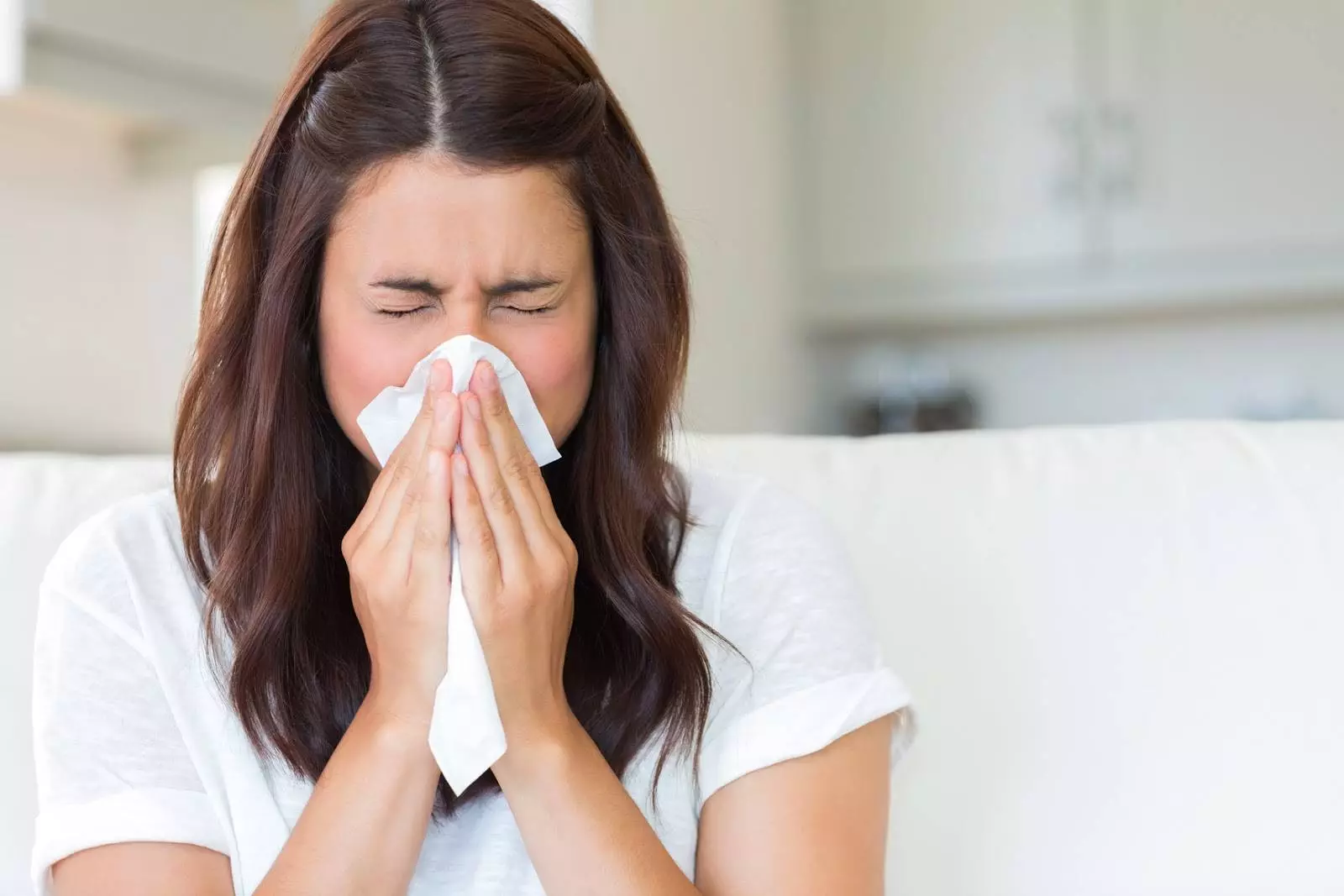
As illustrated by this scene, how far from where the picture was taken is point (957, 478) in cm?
118

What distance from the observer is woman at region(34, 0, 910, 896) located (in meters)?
0.85

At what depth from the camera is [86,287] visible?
6.54 ft

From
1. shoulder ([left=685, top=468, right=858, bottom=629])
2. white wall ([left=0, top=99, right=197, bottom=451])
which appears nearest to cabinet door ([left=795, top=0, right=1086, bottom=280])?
white wall ([left=0, top=99, right=197, bottom=451])

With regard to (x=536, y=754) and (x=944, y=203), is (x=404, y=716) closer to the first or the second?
(x=536, y=754)

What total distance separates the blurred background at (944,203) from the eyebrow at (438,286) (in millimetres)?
1321

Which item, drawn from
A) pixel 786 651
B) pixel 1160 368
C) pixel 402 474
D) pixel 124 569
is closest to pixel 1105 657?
pixel 786 651

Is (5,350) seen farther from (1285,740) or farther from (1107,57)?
(1107,57)

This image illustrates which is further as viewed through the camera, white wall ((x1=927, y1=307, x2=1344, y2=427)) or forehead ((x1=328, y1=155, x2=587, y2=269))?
white wall ((x1=927, y1=307, x2=1344, y2=427))

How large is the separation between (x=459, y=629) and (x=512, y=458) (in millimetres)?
107

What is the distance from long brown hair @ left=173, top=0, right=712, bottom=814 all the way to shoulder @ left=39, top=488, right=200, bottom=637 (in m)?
0.02

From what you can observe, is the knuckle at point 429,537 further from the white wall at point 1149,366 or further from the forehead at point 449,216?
the white wall at point 1149,366

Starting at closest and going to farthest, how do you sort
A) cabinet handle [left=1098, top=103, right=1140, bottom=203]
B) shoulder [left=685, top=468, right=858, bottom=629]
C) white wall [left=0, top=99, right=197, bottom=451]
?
shoulder [left=685, top=468, right=858, bottom=629], white wall [left=0, top=99, right=197, bottom=451], cabinet handle [left=1098, top=103, right=1140, bottom=203]

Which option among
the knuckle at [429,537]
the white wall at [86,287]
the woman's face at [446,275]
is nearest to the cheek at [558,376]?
the woman's face at [446,275]

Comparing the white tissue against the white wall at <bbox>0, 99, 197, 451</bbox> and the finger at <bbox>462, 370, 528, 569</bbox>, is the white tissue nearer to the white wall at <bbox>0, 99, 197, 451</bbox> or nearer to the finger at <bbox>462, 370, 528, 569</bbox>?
the finger at <bbox>462, 370, 528, 569</bbox>
